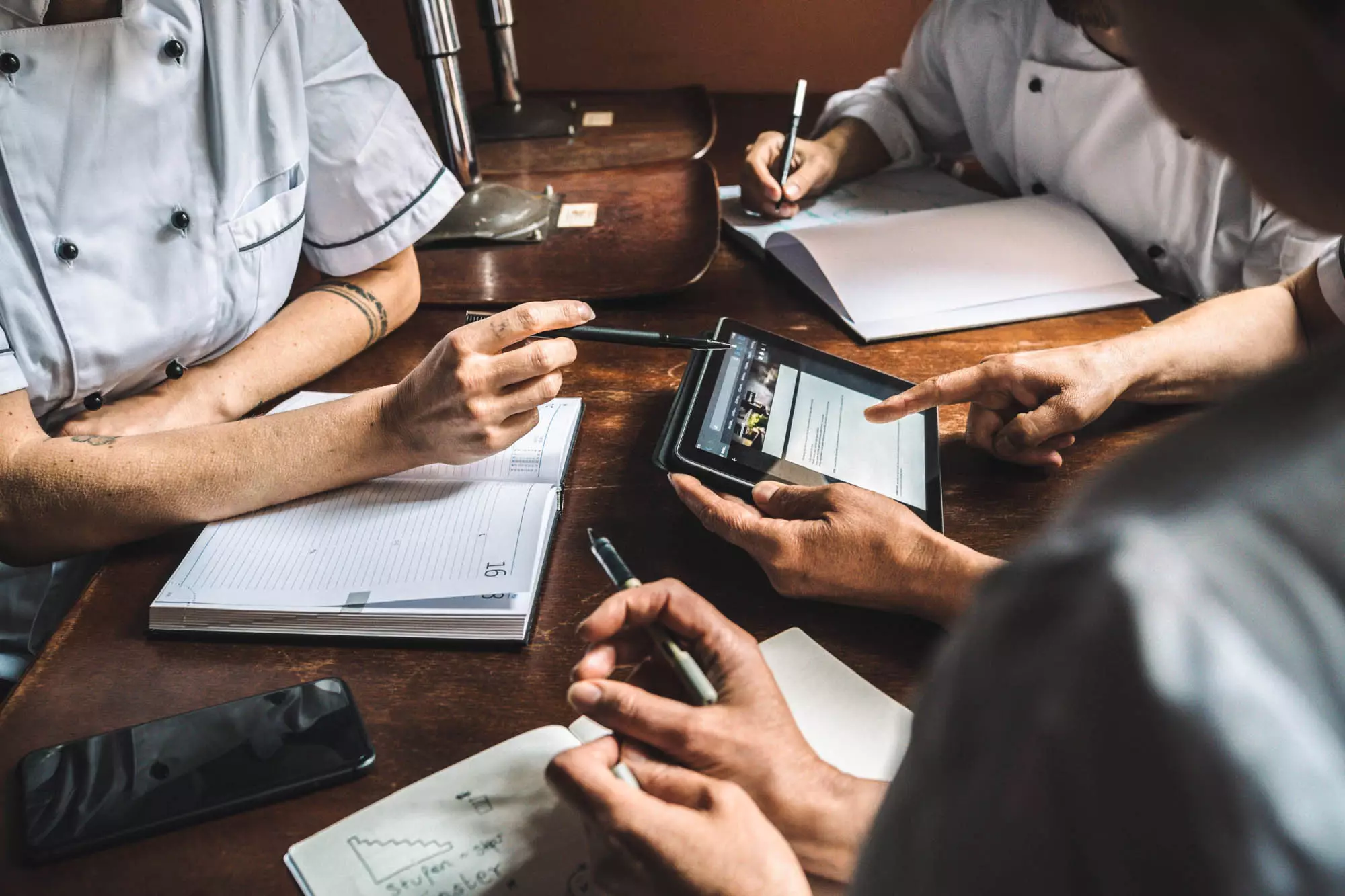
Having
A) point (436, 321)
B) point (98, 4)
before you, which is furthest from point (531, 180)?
point (98, 4)

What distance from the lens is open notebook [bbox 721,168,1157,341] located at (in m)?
1.37

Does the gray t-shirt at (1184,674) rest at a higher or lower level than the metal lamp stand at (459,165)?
higher

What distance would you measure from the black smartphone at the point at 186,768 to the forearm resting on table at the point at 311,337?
55 centimetres

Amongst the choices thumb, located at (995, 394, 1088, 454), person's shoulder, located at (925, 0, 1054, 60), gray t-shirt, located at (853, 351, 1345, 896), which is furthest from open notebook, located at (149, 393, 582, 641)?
person's shoulder, located at (925, 0, 1054, 60)

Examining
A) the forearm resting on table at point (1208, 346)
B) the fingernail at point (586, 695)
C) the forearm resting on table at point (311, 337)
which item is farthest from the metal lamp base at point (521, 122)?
the fingernail at point (586, 695)

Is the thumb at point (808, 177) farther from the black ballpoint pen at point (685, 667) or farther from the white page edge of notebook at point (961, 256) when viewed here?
the black ballpoint pen at point (685, 667)

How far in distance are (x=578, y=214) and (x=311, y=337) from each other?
24.8 inches

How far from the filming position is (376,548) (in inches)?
36.5

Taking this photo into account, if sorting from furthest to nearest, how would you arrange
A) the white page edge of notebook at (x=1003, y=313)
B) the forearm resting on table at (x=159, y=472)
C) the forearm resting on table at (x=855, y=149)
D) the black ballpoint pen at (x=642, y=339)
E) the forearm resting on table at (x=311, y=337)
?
the forearm resting on table at (x=855, y=149) → the white page edge of notebook at (x=1003, y=313) → the forearm resting on table at (x=311, y=337) → the black ballpoint pen at (x=642, y=339) → the forearm resting on table at (x=159, y=472)

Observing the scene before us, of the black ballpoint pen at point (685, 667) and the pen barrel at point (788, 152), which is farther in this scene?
the pen barrel at point (788, 152)

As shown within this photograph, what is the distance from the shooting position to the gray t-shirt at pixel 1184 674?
232 millimetres

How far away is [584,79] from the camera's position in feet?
9.20

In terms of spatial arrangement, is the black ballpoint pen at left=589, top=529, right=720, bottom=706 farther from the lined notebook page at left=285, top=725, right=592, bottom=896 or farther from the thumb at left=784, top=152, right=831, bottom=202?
the thumb at left=784, top=152, right=831, bottom=202

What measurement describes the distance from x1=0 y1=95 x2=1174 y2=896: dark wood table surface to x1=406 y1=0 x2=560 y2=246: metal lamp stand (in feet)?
1.89
